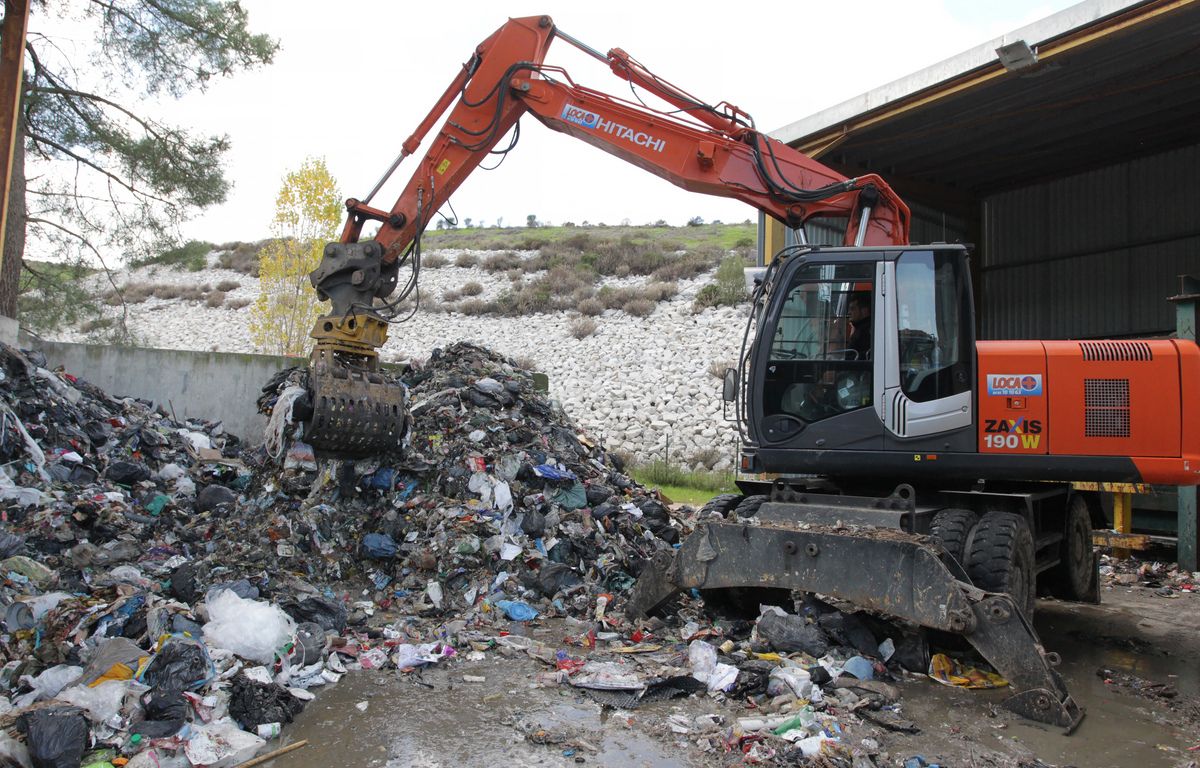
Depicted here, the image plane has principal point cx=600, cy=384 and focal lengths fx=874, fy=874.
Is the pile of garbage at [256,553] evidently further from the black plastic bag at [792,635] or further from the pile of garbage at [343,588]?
the black plastic bag at [792,635]

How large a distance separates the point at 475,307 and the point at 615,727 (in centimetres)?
3096

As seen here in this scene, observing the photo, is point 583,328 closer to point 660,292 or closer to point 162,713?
point 660,292

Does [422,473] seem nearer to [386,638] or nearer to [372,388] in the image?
[372,388]

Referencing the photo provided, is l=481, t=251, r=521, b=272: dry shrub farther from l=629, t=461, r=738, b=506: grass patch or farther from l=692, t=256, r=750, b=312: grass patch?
l=629, t=461, r=738, b=506: grass patch

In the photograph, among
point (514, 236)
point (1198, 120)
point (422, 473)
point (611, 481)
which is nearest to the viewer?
point (422, 473)

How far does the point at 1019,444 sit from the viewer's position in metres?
5.77

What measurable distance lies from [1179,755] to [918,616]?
1.29 metres

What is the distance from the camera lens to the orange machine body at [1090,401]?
570 cm

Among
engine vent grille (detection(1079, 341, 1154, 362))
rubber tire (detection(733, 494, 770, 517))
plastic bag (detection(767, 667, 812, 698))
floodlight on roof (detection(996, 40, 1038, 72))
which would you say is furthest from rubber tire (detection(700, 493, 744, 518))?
floodlight on roof (detection(996, 40, 1038, 72))

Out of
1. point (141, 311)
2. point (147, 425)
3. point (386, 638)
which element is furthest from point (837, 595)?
point (141, 311)

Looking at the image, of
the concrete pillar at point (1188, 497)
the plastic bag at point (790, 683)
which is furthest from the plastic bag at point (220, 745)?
the concrete pillar at point (1188, 497)

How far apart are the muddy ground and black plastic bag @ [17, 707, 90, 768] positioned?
800 millimetres

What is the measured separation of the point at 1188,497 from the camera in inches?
→ 320

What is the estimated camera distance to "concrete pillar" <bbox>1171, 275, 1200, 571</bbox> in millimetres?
8008
